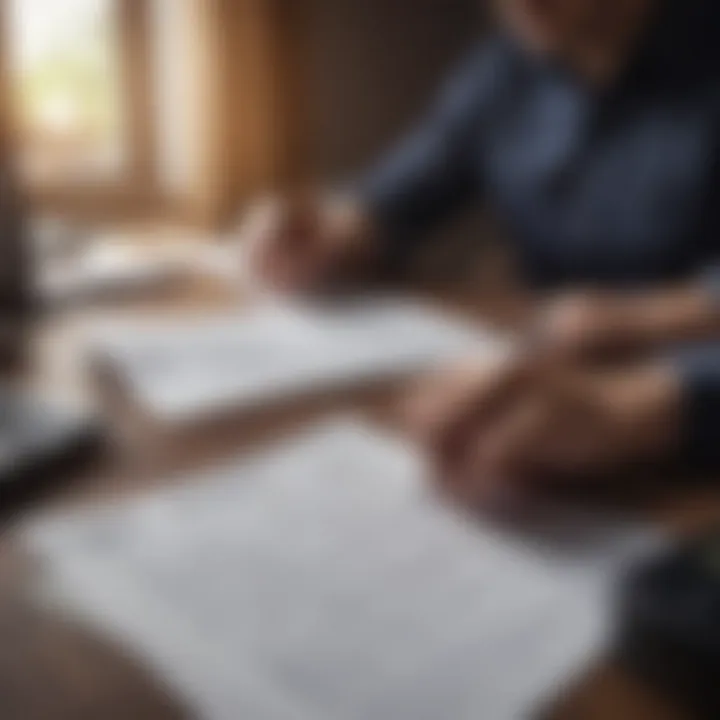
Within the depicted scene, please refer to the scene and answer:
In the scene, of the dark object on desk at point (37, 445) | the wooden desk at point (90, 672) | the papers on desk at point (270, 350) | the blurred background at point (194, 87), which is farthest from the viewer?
the blurred background at point (194, 87)

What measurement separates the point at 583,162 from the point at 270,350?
328mm

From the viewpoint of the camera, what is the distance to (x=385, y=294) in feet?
3.41

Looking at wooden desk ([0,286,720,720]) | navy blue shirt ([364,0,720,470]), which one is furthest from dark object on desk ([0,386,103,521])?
navy blue shirt ([364,0,720,470])

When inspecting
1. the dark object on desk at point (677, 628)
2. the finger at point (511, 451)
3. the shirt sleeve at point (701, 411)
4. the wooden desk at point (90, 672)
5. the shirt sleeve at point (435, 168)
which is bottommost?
the wooden desk at point (90, 672)

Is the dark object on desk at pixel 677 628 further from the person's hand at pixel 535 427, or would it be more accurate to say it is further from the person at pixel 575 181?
the person at pixel 575 181

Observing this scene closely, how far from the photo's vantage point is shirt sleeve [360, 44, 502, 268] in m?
1.04

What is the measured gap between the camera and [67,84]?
3.04 ft

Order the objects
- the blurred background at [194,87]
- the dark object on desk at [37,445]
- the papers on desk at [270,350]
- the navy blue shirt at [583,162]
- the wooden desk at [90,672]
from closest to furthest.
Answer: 1. the wooden desk at [90,672]
2. the dark object on desk at [37,445]
3. the papers on desk at [270,350]
4. the blurred background at [194,87]
5. the navy blue shirt at [583,162]

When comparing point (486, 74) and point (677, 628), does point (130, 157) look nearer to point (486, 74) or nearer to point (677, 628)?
point (486, 74)

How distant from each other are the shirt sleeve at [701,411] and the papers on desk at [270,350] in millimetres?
178

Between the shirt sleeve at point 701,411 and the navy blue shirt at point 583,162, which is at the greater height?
the navy blue shirt at point 583,162

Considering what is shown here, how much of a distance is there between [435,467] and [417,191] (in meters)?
0.41

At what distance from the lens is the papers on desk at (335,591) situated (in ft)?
1.71

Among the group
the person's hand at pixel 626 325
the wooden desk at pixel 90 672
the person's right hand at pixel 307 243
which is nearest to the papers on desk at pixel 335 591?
the wooden desk at pixel 90 672
